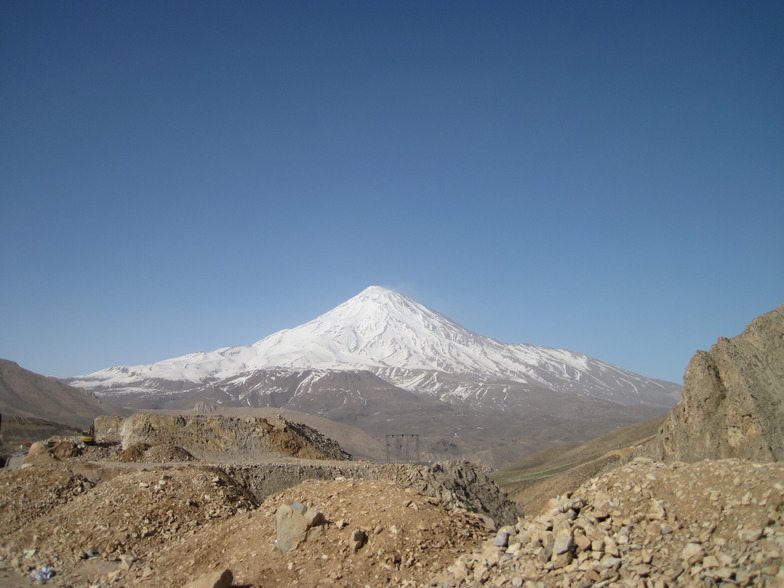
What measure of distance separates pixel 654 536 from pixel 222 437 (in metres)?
28.2

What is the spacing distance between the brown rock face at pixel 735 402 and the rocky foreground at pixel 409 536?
8881 mm

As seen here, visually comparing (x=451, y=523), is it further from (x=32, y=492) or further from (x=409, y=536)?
(x=32, y=492)

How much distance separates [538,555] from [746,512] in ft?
7.14

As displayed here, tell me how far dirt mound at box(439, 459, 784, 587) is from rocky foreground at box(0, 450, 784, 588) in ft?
0.05

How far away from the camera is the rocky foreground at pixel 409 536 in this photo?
5469mm

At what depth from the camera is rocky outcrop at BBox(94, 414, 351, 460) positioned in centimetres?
2960

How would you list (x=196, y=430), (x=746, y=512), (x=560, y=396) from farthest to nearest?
(x=560, y=396)
(x=196, y=430)
(x=746, y=512)

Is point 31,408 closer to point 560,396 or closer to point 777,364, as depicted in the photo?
point 777,364

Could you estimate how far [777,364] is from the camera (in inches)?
606

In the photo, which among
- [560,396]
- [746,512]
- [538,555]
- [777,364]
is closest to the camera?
[746,512]

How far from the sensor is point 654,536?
5879 millimetres

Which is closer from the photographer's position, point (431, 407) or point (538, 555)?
point (538, 555)

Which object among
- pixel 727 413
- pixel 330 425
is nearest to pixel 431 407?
pixel 330 425

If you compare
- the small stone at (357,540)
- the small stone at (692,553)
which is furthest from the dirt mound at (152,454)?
the small stone at (692,553)
